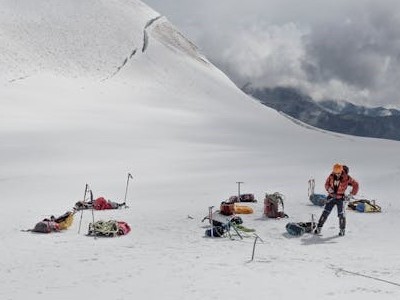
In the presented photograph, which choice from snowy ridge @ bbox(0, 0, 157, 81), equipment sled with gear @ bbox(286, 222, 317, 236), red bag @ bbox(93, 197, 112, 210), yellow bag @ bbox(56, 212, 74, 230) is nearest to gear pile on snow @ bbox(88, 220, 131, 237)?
yellow bag @ bbox(56, 212, 74, 230)

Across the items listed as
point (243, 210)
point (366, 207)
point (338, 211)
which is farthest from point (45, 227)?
point (366, 207)

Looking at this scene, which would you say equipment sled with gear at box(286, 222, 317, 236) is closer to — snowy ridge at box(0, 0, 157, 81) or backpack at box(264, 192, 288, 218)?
backpack at box(264, 192, 288, 218)

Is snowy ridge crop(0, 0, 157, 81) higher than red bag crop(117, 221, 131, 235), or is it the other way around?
snowy ridge crop(0, 0, 157, 81)

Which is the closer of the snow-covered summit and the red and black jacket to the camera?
the red and black jacket

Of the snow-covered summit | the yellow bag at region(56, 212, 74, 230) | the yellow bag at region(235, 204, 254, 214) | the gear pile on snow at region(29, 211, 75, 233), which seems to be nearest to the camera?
the gear pile on snow at region(29, 211, 75, 233)

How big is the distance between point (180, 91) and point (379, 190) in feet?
194

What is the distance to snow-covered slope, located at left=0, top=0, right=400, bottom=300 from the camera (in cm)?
1116

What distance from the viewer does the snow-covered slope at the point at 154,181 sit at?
1116 centimetres

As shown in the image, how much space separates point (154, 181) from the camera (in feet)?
91.7

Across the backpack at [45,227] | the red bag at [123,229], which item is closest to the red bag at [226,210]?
the red bag at [123,229]

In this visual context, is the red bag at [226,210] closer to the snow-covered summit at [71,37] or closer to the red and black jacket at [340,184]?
the red and black jacket at [340,184]

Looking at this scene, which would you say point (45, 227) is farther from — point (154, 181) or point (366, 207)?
point (154, 181)

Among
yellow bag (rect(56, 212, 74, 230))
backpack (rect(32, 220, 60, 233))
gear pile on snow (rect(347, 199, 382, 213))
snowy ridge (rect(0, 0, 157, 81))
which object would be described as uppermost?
snowy ridge (rect(0, 0, 157, 81))

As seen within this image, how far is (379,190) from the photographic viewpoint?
2539 centimetres
